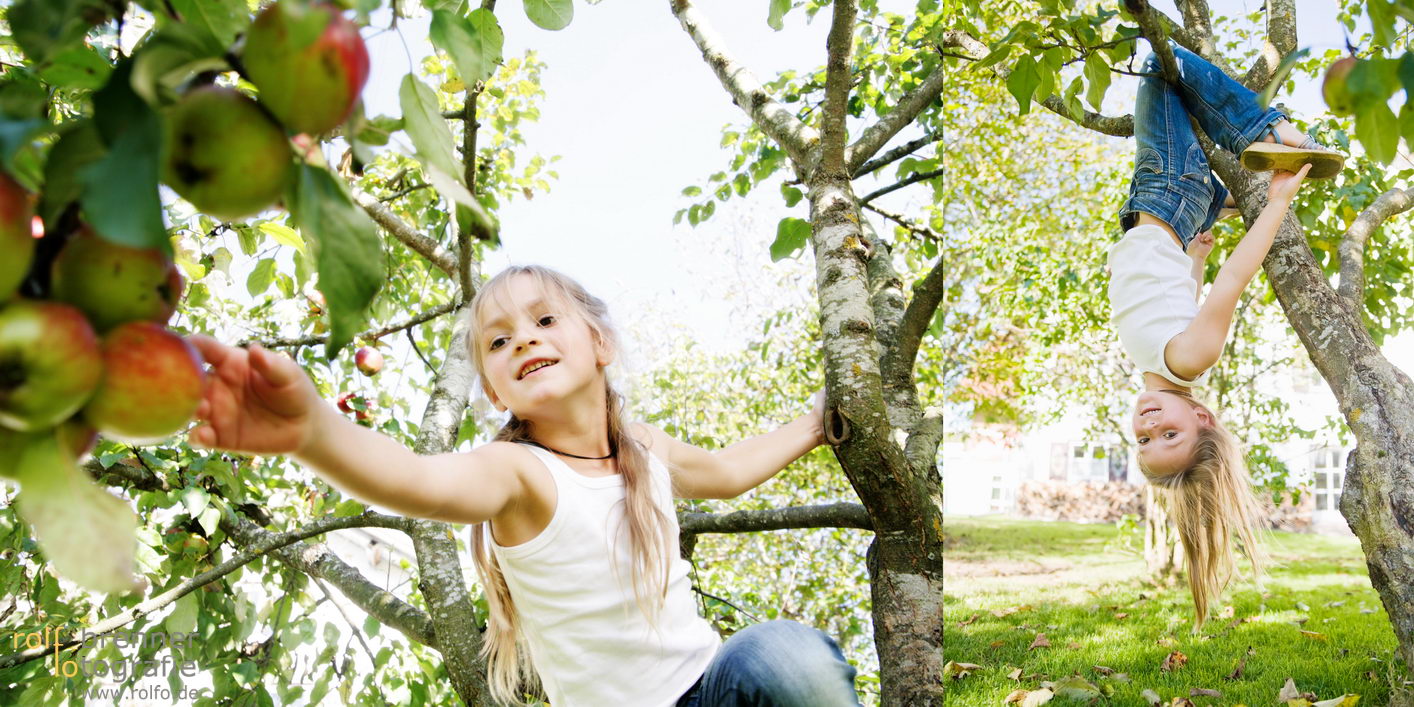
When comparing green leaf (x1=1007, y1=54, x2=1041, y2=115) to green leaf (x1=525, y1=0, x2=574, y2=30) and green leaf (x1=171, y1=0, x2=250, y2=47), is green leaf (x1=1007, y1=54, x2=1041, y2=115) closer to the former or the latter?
green leaf (x1=525, y1=0, x2=574, y2=30)

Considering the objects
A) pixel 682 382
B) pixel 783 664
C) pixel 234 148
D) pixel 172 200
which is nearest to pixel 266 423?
pixel 234 148

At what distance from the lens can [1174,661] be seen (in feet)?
5.32

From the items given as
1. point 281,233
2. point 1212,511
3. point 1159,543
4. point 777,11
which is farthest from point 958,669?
point 281,233

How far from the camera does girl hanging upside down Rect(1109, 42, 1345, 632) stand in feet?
4.65

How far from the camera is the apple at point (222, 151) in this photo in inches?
12.5

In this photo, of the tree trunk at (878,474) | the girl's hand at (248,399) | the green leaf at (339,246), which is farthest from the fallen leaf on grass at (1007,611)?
the green leaf at (339,246)

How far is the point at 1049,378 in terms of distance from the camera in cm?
190

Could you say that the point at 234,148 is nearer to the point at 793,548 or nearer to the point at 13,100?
the point at 13,100

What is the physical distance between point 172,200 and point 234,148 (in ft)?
3.81

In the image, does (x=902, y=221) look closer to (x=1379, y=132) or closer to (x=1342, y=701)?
(x=1342, y=701)

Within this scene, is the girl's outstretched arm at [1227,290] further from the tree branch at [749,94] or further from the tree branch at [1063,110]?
the tree branch at [749,94]

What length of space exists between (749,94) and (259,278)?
944mm

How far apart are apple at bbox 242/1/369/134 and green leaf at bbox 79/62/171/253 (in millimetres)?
39

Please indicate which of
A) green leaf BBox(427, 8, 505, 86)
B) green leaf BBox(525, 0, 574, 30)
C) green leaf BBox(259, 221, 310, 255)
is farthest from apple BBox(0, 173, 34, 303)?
green leaf BBox(525, 0, 574, 30)
